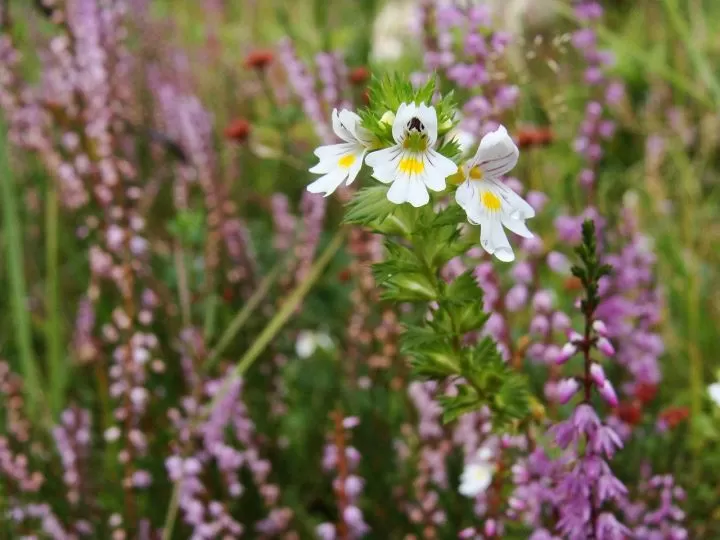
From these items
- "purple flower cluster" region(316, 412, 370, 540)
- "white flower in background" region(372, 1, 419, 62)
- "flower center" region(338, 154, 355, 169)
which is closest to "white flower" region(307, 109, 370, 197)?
"flower center" region(338, 154, 355, 169)

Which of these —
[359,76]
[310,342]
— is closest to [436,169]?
[359,76]

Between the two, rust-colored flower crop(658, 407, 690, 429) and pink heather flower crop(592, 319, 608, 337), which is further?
rust-colored flower crop(658, 407, 690, 429)

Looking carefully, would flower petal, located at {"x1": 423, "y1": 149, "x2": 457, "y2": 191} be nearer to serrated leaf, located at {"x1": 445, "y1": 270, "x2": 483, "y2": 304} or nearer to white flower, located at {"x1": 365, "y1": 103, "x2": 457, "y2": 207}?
white flower, located at {"x1": 365, "y1": 103, "x2": 457, "y2": 207}

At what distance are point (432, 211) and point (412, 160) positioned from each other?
0.35ft

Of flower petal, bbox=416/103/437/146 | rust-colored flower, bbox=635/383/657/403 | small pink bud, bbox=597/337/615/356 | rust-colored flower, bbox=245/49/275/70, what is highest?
rust-colored flower, bbox=245/49/275/70

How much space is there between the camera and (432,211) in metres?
1.11

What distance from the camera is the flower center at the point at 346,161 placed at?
42.2 inches

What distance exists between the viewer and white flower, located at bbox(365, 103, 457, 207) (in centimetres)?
98

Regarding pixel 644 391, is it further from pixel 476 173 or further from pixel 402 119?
pixel 402 119

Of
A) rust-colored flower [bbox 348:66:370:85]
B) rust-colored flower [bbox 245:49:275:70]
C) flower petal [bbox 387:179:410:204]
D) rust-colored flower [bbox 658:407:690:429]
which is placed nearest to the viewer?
flower petal [bbox 387:179:410:204]

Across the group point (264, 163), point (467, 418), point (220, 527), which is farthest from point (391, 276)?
point (264, 163)

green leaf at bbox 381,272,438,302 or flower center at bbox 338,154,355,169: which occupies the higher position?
flower center at bbox 338,154,355,169

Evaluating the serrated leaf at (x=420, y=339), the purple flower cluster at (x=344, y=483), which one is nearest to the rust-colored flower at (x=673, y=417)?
the purple flower cluster at (x=344, y=483)

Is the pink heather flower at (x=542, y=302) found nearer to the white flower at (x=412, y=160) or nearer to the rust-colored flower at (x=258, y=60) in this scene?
the white flower at (x=412, y=160)
